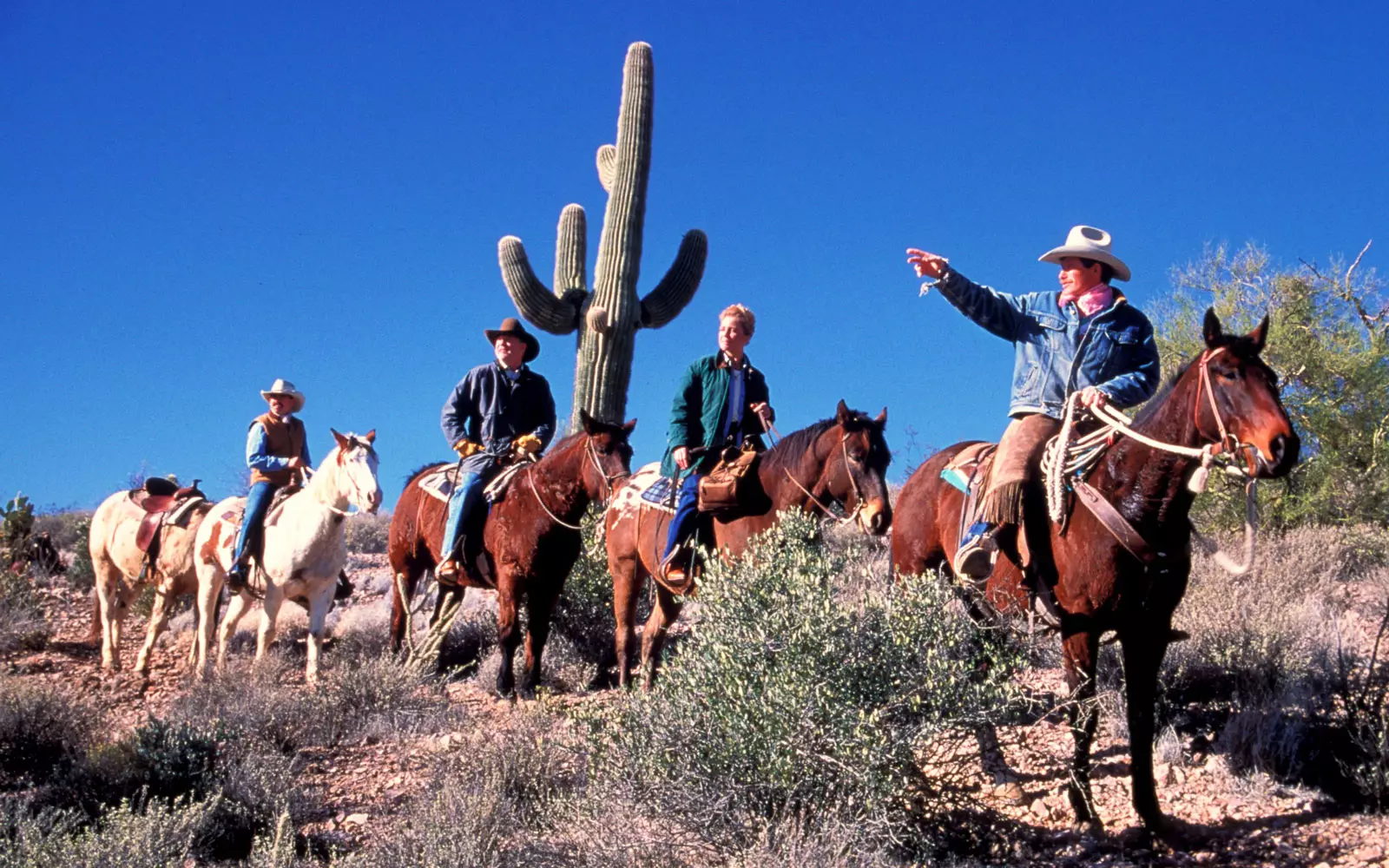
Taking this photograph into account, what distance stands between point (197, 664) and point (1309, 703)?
8998 mm

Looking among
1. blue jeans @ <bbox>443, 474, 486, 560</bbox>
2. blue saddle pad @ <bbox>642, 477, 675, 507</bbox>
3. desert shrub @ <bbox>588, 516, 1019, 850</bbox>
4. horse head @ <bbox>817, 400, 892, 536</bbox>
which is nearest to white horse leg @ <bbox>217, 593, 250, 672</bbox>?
blue jeans @ <bbox>443, 474, 486, 560</bbox>

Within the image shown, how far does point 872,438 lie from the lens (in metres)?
6.95

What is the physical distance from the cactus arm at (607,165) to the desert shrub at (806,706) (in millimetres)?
15353

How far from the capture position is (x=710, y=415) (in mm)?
7809

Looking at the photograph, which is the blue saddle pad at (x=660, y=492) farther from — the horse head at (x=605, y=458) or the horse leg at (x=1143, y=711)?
the horse leg at (x=1143, y=711)

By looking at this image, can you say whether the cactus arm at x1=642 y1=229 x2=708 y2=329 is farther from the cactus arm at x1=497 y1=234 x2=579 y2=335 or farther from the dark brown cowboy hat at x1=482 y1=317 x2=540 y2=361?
the dark brown cowboy hat at x1=482 y1=317 x2=540 y2=361

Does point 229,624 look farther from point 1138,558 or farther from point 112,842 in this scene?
point 1138,558

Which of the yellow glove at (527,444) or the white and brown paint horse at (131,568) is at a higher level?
the yellow glove at (527,444)

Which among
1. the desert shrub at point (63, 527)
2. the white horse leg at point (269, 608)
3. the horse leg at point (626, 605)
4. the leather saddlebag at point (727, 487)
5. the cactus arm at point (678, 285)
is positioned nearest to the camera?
the leather saddlebag at point (727, 487)

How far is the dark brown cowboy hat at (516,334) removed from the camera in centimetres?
938

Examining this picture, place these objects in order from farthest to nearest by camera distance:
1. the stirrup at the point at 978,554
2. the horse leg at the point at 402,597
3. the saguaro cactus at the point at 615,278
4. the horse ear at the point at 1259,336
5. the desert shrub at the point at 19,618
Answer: the saguaro cactus at the point at 615,278 < the desert shrub at the point at 19,618 < the horse leg at the point at 402,597 < the stirrup at the point at 978,554 < the horse ear at the point at 1259,336

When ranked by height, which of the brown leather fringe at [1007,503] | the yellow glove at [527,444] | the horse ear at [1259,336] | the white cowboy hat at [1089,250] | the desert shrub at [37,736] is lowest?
the desert shrub at [37,736]

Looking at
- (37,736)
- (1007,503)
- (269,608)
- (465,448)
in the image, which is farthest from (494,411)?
(1007,503)

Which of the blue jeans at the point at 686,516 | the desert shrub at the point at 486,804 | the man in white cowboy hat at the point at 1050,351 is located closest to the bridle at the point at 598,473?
the blue jeans at the point at 686,516
